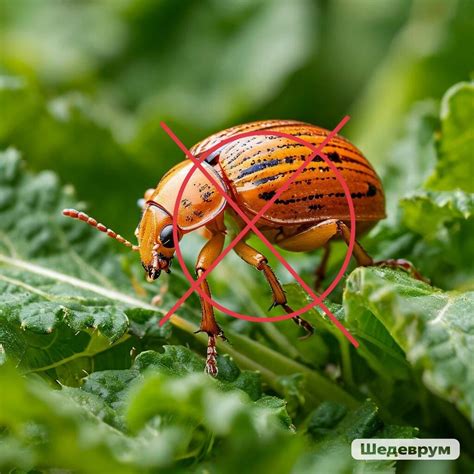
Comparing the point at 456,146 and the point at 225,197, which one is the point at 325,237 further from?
the point at 456,146

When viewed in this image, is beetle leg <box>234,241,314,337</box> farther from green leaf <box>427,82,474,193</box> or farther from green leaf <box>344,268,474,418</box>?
green leaf <box>427,82,474,193</box>

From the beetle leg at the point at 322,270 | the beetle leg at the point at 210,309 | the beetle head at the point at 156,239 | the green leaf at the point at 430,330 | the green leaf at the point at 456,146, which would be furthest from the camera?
the beetle leg at the point at 322,270

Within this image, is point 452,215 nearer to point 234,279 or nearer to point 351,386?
point 351,386

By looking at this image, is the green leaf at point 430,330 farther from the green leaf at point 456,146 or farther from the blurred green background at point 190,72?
the blurred green background at point 190,72

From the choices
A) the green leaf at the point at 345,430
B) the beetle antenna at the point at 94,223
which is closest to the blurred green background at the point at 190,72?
the beetle antenna at the point at 94,223

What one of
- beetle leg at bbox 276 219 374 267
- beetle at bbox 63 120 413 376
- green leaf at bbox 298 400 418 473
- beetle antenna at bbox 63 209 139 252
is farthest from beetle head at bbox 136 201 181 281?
green leaf at bbox 298 400 418 473

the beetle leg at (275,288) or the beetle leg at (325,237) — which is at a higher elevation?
the beetle leg at (325,237)

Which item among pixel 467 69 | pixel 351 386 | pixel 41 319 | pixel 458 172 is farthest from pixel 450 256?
pixel 467 69

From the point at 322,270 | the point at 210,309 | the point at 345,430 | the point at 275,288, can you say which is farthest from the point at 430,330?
the point at 322,270
